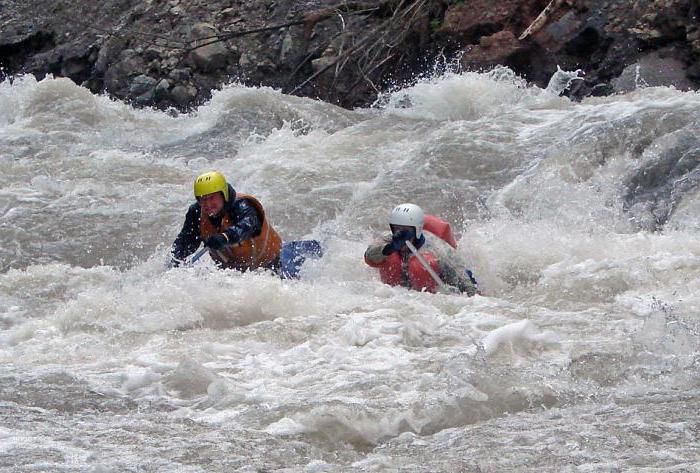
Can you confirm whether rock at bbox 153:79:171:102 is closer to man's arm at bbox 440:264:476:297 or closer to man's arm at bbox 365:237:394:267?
man's arm at bbox 365:237:394:267

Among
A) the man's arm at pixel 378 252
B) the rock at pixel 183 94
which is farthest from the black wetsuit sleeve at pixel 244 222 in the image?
the rock at pixel 183 94

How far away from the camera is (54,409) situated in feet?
17.3

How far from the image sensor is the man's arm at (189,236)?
824 centimetres

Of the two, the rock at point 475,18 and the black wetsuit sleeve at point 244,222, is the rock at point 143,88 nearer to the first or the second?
the rock at point 475,18

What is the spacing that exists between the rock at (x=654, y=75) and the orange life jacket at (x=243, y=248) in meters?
4.92

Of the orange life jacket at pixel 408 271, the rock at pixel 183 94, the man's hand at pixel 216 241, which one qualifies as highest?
the rock at pixel 183 94

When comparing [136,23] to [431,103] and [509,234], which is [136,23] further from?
[509,234]

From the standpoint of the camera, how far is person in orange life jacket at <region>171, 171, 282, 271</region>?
26.5 ft

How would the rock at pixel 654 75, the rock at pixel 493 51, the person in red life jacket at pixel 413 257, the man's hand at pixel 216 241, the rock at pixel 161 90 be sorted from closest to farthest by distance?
1. the person in red life jacket at pixel 413 257
2. the man's hand at pixel 216 241
3. the rock at pixel 654 75
4. the rock at pixel 493 51
5. the rock at pixel 161 90

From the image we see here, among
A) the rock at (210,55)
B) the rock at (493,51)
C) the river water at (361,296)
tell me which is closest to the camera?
the river water at (361,296)

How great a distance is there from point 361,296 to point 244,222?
126 centimetres

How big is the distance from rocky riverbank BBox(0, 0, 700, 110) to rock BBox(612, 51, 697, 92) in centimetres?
1

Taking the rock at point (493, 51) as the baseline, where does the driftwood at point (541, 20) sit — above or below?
above

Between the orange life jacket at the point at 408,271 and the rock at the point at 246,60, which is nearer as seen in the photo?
the orange life jacket at the point at 408,271
